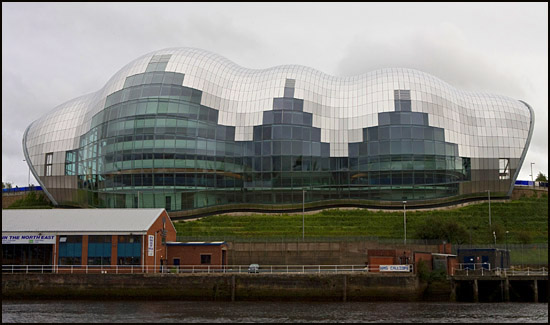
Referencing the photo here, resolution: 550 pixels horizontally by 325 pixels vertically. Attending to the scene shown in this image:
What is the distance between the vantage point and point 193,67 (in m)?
90.7

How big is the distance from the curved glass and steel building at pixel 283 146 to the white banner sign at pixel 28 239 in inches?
1159

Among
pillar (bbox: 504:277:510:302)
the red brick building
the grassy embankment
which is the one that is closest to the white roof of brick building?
the red brick building

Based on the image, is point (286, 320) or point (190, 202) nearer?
point (286, 320)

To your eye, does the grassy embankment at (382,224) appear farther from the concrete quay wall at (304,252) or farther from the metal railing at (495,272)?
the metal railing at (495,272)

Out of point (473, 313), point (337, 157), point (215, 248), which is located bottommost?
point (473, 313)

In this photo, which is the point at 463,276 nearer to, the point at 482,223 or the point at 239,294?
the point at 239,294

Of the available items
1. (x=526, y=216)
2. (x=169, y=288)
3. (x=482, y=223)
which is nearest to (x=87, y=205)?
(x=169, y=288)

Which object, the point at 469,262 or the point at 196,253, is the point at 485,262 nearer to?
the point at 469,262

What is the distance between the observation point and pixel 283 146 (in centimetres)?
8594

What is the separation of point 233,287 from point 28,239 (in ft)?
65.2

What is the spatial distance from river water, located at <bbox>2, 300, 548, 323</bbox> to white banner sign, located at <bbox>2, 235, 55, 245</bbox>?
6.55 meters

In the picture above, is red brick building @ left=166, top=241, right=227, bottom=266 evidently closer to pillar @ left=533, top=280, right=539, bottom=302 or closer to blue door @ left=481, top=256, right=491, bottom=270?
blue door @ left=481, top=256, right=491, bottom=270

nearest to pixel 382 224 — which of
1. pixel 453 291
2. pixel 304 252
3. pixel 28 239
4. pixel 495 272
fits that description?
pixel 304 252

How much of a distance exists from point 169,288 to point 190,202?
35.0 meters
